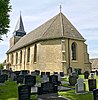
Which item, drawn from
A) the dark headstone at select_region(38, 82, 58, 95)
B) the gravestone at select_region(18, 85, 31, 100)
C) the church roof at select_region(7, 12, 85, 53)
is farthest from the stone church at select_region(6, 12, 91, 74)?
the gravestone at select_region(18, 85, 31, 100)

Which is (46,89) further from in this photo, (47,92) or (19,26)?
(19,26)

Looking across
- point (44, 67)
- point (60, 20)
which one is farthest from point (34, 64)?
point (60, 20)

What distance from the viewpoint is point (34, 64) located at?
34.1 metres

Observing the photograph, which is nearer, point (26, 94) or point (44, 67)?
point (26, 94)

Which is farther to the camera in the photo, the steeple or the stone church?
the steeple

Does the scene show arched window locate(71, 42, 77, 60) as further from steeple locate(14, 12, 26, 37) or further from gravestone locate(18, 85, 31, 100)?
steeple locate(14, 12, 26, 37)

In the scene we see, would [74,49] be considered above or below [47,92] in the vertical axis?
above

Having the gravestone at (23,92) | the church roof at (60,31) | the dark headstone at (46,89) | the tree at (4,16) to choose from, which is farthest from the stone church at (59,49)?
the gravestone at (23,92)

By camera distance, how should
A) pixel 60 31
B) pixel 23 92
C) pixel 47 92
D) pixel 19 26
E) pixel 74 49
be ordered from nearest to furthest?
pixel 23 92 < pixel 47 92 < pixel 60 31 < pixel 74 49 < pixel 19 26

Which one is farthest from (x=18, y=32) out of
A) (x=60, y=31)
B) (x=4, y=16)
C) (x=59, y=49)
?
(x=4, y=16)

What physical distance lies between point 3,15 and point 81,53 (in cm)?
1989

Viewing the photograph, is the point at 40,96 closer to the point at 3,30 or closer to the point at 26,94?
the point at 26,94

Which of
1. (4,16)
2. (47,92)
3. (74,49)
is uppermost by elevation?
(4,16)

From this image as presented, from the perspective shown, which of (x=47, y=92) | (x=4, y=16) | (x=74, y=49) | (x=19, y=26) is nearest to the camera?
(x=47, y=92)
